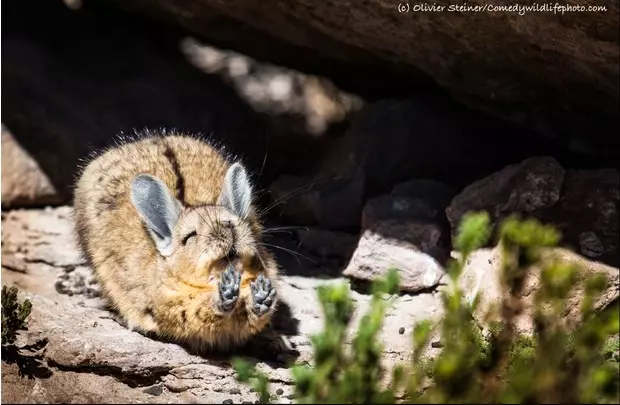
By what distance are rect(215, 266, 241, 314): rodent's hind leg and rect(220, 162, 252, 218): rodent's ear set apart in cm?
54

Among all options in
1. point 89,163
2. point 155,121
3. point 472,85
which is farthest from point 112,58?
point 472,85

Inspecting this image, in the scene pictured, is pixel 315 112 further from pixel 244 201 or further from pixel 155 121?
pixel 244 201

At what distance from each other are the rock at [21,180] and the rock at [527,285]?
3.59 meters

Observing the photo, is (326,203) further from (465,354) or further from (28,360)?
(465,354)

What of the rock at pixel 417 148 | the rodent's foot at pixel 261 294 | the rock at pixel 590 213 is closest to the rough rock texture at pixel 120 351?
the rodent's foot at pixel 261 294

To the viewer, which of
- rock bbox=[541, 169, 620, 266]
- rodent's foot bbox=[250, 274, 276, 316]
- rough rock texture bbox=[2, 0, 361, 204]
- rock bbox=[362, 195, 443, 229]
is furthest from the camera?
rough rock texture bbox=[2, 0, 361, 204]

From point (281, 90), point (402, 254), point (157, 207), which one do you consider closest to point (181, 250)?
point (157, 207)

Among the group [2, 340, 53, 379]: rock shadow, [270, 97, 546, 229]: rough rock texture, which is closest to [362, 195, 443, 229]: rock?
[270, 97, 546, 229]: rough rock texture

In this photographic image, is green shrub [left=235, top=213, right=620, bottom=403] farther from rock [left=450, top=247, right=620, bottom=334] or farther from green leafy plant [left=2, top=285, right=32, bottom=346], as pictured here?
green leafy plant [left=2, top=285, right=32, bottom=346]

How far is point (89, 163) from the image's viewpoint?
7.18 metres

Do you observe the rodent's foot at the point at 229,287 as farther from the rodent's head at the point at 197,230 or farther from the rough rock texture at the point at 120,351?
the rough rock texture at the point at 120,351

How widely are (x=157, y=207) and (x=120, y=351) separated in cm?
87

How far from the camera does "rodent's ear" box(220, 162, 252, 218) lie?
6.06m

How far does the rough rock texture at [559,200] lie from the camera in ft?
20.9
